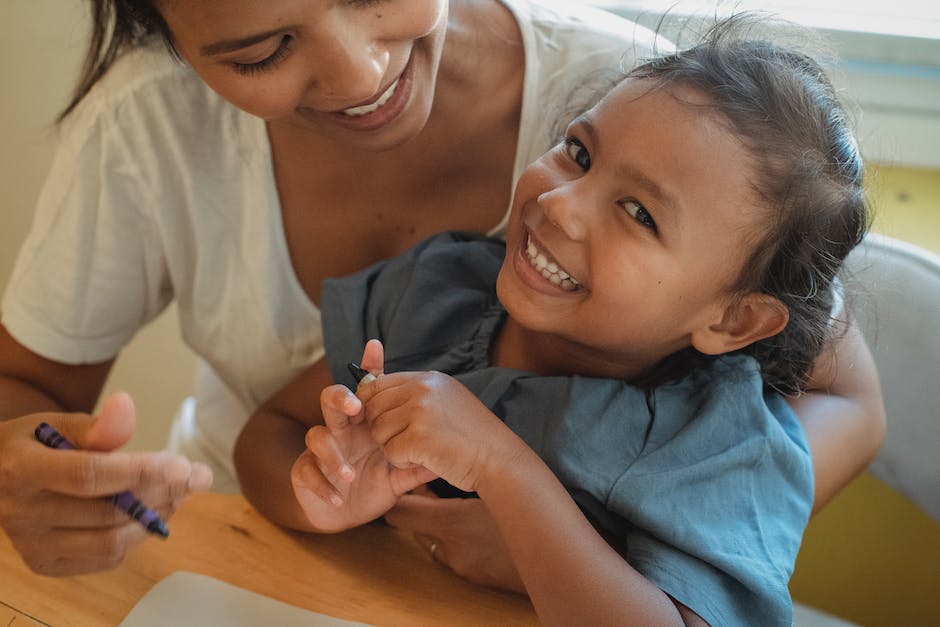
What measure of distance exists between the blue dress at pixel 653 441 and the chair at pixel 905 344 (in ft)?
0.85

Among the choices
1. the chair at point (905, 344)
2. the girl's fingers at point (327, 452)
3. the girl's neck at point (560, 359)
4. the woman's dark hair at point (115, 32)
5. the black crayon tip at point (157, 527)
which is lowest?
the chair at point (905, 344)

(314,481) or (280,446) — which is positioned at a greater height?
(314,481)

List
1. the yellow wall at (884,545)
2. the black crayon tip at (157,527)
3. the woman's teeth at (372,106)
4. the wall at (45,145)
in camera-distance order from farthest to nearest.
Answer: the wall at (45,145), the yellow wall at (884,545), the woman's teeth at (372,106), the black crayon tip at (157,527)

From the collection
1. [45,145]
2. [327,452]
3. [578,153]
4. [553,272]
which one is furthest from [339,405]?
[45,145]

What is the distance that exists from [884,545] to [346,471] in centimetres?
122

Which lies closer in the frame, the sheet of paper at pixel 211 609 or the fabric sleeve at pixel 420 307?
the sheet of paper at pixel 211 609

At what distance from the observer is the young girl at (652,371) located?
2.95ft

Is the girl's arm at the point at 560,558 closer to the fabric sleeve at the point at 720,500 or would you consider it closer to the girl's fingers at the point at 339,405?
the fabric sleeve at the point at 720,500

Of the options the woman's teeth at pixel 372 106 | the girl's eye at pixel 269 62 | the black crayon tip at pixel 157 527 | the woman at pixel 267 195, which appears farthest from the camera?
the woman at pixel 267 195

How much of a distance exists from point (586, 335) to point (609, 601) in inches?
11.3

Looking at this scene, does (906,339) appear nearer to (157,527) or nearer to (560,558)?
(560,558)

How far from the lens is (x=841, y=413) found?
1.17m

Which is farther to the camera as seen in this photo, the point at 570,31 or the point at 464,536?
the point at 570,31

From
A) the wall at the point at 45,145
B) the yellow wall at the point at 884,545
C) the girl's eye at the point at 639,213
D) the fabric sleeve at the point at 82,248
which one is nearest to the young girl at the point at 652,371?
the girl's eye at the point at 639,213
